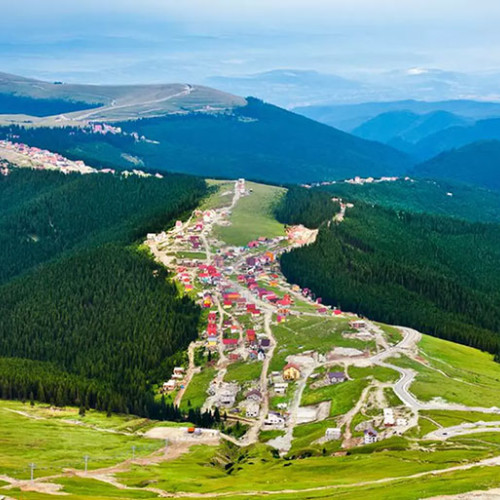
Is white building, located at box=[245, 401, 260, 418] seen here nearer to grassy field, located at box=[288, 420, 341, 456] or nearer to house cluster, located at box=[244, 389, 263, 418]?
house cluster, located at box=[244, 389, 263, 418]

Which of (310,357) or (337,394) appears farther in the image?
(310,357)

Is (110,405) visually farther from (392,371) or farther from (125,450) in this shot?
(392,371)

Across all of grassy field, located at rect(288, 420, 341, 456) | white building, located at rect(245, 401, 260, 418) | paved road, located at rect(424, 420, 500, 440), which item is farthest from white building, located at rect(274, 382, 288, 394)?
paved road, located at rect(424, 420, 500, 440)

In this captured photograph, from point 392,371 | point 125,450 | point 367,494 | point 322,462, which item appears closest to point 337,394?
point 392,371

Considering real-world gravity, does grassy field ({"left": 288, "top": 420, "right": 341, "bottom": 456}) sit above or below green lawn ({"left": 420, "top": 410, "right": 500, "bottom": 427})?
below

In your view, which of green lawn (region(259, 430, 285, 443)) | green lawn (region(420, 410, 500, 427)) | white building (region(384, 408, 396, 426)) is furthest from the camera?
green lawn (region(259, 430, 285, 443))
